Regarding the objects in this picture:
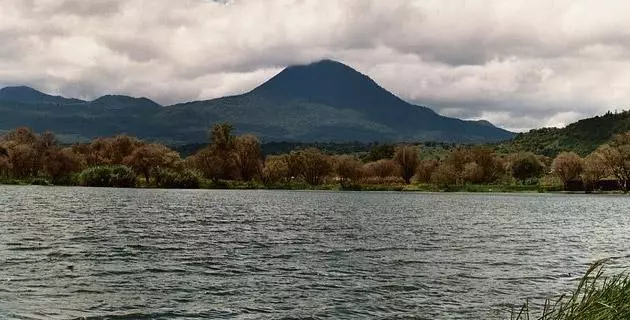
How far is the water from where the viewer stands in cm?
2872

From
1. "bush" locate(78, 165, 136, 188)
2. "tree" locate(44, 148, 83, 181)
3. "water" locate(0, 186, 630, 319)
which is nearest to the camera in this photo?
"water" locate(0, 186, 630, 319)

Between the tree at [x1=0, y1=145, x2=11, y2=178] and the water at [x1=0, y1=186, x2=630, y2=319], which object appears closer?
the water at [x1=0, y1=186, x2=630, y2=319]

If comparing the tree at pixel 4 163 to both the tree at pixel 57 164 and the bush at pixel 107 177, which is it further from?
the bush at pixel 107 177

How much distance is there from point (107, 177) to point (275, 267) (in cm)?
16288

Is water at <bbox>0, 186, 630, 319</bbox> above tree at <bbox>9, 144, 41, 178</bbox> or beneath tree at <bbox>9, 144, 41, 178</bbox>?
beneath

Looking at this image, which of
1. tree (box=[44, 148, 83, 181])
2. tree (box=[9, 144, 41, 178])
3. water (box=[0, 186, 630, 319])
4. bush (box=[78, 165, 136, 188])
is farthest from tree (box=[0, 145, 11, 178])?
water (box=[0, 186, 630, 319])

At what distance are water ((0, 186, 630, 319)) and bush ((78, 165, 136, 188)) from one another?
11599 cm

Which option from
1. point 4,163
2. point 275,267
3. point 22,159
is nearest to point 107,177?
point 22,159

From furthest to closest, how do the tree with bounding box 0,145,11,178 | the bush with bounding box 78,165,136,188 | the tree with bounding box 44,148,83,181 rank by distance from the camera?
the tree with bounding box 0,145,11,178, the tree with bounding box 44,148,83,181, the bush with bounding box 78,165,136,188

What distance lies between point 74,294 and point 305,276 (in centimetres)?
1338

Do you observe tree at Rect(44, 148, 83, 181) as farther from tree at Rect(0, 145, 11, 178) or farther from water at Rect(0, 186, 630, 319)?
water at Rect(0, 186, 630, 319)

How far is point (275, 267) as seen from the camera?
40.9 meters

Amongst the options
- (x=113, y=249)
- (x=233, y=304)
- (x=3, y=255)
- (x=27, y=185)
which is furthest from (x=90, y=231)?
(x=27, y=185)

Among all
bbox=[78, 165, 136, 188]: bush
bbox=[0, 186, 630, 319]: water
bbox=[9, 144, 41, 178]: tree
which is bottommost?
bbox=[0, 186, 630, 319]: water
